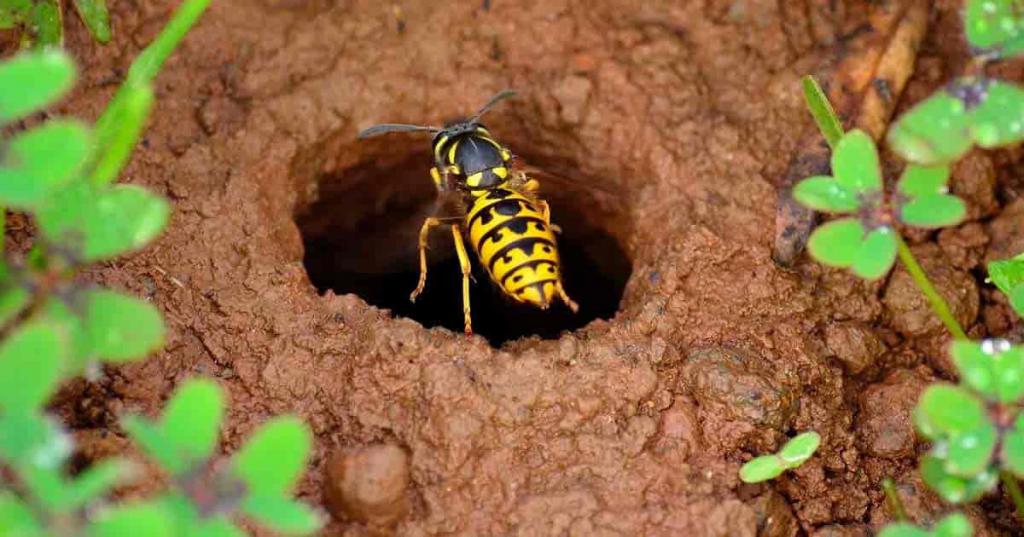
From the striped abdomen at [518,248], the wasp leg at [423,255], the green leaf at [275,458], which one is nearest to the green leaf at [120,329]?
the green leaf at [275,458]

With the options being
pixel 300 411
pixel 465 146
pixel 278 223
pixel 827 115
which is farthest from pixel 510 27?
pixel 300 411

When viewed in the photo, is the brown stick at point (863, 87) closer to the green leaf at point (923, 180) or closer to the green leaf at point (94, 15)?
the green leaf at point (923, 180)

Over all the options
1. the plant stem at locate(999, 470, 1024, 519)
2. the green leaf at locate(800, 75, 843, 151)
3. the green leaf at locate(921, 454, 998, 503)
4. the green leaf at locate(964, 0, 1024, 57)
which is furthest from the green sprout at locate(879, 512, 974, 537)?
the green leaf at locate(964, 0, 1024, 57)

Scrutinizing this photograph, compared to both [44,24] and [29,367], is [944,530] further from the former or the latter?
[44,24]

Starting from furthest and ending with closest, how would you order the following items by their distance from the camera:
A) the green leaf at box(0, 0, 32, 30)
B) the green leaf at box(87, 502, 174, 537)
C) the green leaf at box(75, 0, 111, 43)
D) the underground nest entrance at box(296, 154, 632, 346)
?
the underground nest entrance at box(296, 154, 632, 346)
the green leaf at box(75, 0, 111, 43)
the green leaf at box(0, 0, 32, 30)
the green leaf at box(87, 502, 174, 537)

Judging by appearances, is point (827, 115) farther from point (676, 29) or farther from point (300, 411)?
point (300, 411)

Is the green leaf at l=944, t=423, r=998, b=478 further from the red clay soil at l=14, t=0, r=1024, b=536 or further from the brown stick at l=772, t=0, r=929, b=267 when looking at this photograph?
the brown stick at l=772, t=0, r=929, b=267
